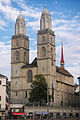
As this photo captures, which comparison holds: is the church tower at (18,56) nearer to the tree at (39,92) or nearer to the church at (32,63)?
the church at (32,63)

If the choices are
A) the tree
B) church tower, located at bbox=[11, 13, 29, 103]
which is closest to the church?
church tower, located at bbox=[11, 13, 29, 103]

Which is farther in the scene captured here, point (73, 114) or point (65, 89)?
point (65, 89)

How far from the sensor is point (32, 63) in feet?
423

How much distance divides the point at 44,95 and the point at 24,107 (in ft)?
25.9

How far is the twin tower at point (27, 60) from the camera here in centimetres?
11912

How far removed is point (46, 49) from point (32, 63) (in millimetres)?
12363

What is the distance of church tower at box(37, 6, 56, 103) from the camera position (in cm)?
11781

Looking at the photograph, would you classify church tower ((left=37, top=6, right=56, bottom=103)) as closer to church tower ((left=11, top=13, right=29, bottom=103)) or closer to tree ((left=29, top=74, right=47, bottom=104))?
church tower ((left=11, top=13, right=29, bottom=103))

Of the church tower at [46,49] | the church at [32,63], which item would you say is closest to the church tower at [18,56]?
the church at [32,63]

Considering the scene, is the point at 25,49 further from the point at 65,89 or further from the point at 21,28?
the point at 65,89

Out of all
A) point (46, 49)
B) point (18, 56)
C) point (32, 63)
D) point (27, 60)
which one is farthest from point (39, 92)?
point (27, 60)

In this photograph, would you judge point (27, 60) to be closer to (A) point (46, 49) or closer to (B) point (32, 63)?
(B) point (32, 63)

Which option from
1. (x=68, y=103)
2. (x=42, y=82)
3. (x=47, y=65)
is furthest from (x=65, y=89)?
(x=42, y=82)

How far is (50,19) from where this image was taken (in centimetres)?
12350
